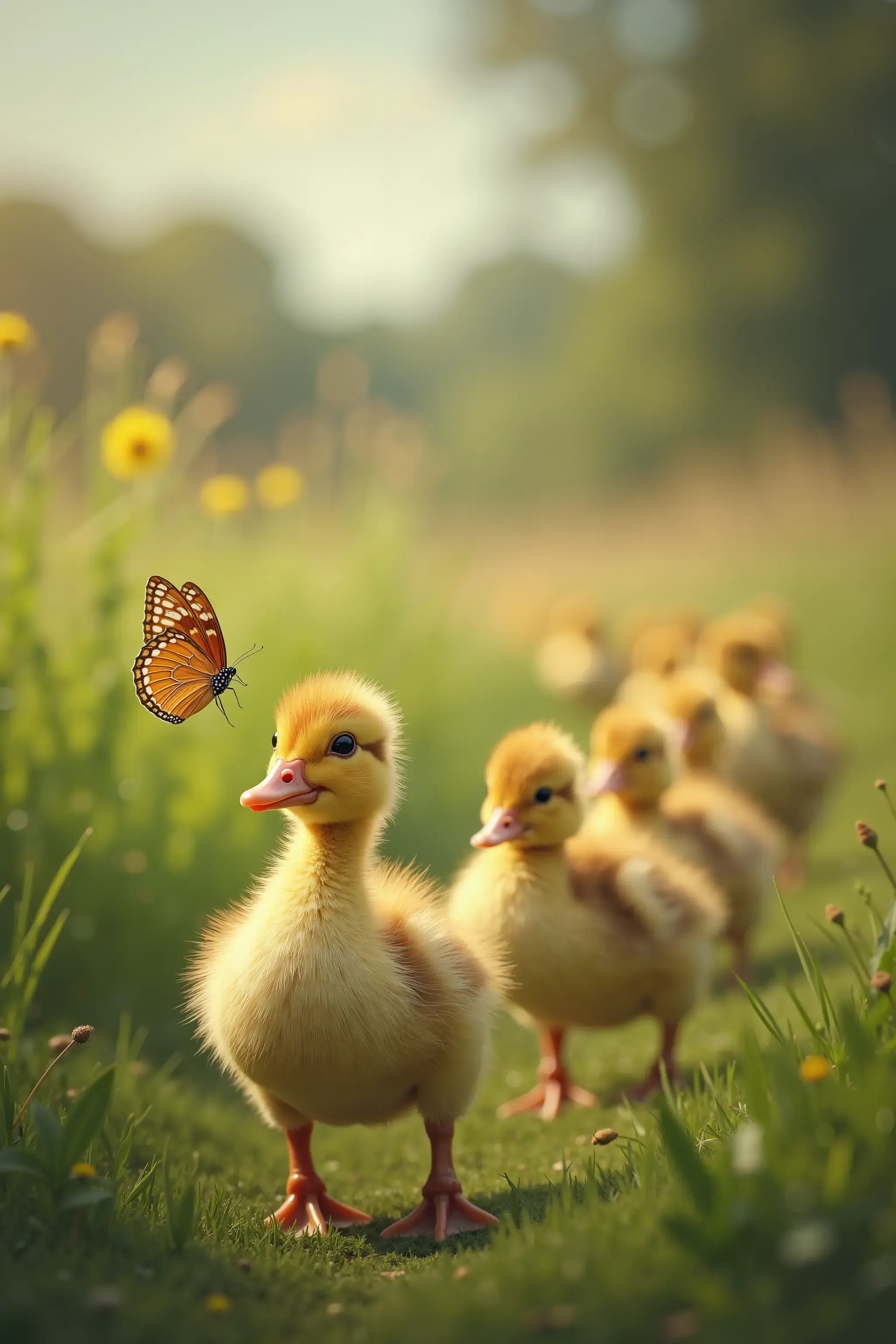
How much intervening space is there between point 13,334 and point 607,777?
2.32m

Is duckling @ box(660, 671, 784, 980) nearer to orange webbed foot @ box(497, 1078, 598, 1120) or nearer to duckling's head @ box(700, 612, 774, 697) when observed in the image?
duckling's head @ box(700, 612, 774, 697)

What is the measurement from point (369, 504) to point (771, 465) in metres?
11.2

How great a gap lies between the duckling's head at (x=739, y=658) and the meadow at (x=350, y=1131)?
1.00 metres

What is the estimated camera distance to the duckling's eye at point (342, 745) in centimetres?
269

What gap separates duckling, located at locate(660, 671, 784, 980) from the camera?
14.8ft

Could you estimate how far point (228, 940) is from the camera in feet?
9.68

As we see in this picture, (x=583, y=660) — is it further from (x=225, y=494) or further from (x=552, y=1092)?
(x=552, y=1092)

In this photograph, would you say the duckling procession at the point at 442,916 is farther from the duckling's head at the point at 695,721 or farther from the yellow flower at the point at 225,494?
the yellow flower at the point at 225,494

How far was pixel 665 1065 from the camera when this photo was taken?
147 inches

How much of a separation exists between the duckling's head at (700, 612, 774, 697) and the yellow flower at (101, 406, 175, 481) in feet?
9.41

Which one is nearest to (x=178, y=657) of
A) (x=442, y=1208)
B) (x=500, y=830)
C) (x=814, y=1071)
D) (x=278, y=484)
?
(x=500, y=830)

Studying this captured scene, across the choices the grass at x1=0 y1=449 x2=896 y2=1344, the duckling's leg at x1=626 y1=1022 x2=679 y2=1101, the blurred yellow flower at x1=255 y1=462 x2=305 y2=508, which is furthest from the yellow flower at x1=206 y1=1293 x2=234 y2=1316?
the blurred yellow flower at x1=255 y1=462 x2=305 y2=508

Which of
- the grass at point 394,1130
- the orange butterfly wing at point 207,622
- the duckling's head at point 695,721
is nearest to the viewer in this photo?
the grass at point 394,1130

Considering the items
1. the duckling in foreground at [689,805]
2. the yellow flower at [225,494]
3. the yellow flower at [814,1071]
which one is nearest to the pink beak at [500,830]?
the duckling in foreground at [689,805]
